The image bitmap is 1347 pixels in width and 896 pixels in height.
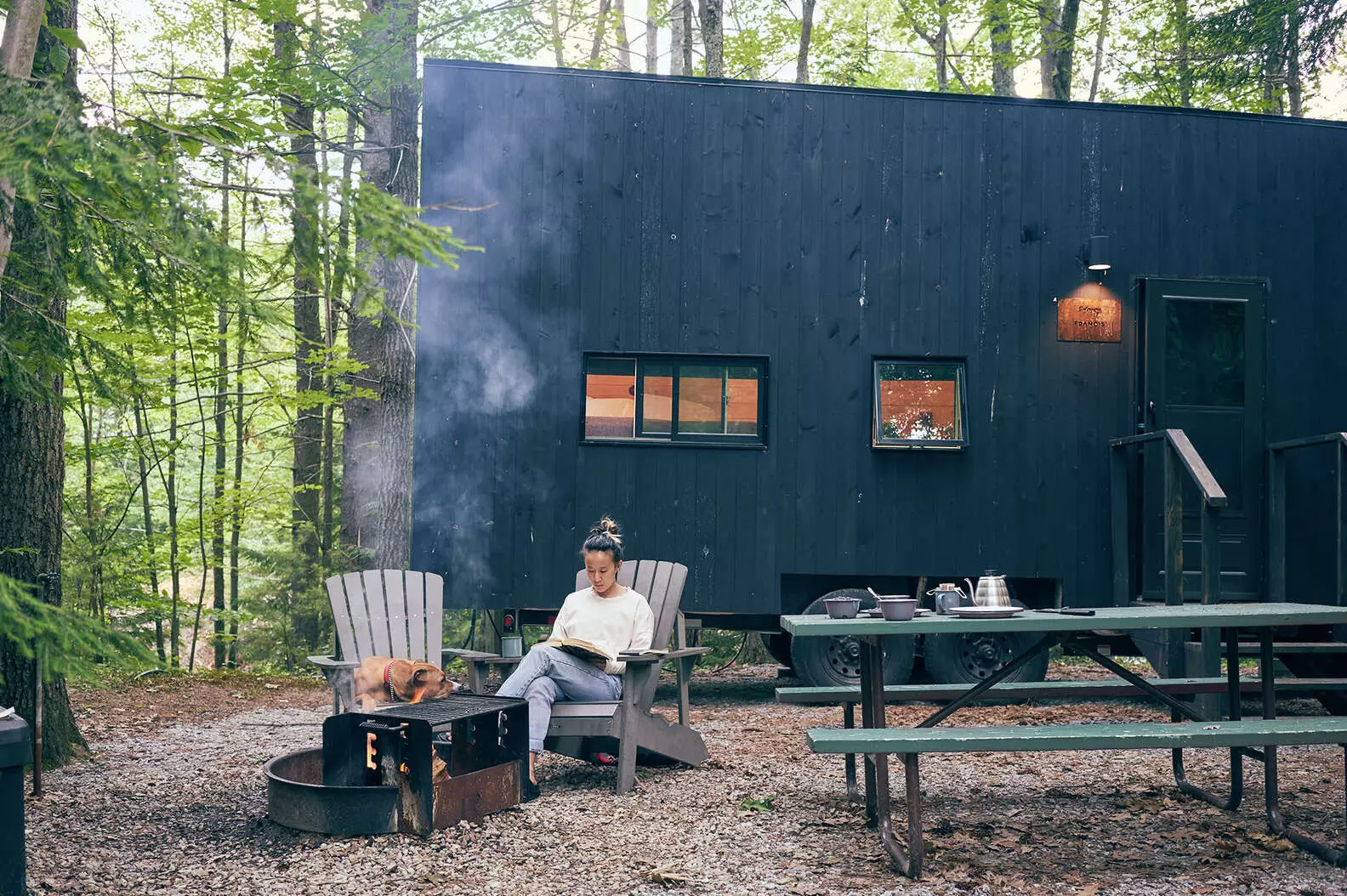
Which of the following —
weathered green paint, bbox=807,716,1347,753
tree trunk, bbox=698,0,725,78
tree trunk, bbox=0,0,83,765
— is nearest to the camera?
weathered green paint, bbox=807,716,1347,753

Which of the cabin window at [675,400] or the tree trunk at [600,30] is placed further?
the tree trunk at [600,30]

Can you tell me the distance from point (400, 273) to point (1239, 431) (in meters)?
6.49

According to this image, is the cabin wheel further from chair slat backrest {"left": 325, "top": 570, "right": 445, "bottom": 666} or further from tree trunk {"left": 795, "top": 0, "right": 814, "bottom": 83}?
tree trunk {"left": 795, "top": 0, "right": 814, "bottom": 83}

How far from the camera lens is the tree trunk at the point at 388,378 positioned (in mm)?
9539

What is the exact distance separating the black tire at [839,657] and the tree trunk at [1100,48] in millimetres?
10608

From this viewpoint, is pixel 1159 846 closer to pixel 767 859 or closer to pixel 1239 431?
pixel 767 859

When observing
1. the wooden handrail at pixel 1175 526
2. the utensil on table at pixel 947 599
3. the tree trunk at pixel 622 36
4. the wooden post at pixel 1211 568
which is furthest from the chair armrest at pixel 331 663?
the tree trunk at pixel 622 36

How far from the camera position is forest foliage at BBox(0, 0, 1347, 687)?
305 centimetres

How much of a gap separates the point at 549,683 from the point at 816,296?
3.55 m

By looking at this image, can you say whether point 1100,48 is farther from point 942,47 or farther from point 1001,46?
point 942,47

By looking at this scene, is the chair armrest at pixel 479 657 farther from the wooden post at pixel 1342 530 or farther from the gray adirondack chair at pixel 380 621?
the wooden post at pixel 1342 530

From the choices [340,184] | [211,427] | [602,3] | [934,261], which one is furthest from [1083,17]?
[340,184]

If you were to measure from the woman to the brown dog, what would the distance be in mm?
339

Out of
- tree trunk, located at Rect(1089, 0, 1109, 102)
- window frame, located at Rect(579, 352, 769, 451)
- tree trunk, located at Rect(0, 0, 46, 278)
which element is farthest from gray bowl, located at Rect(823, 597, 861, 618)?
tree trunk, located at Rect(1089, 0, 1109, 102)
